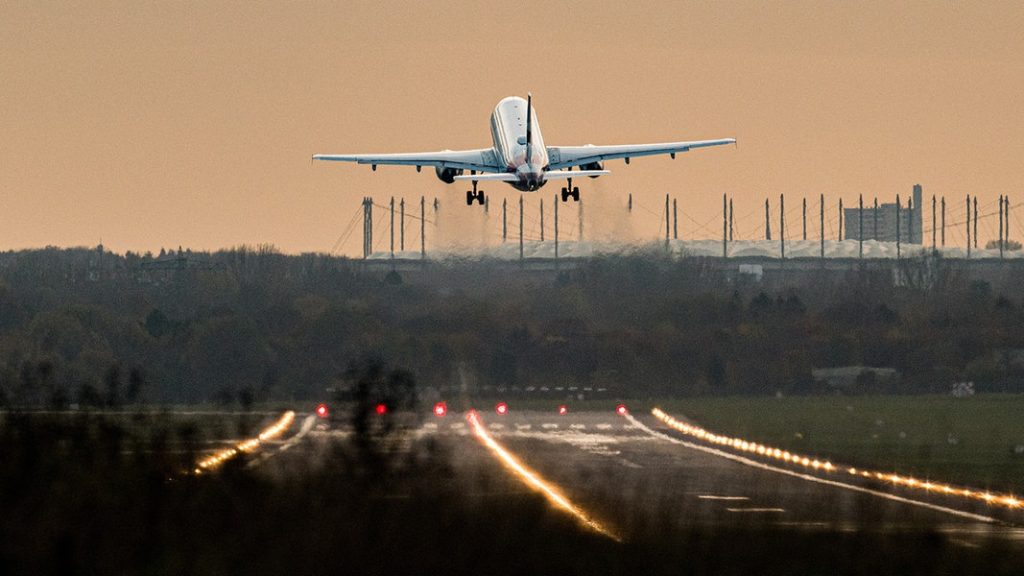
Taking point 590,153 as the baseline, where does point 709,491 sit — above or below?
below

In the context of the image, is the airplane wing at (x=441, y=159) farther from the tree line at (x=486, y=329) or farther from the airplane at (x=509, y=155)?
the tree line at (x=486, y=329)

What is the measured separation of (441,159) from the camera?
106562 mm

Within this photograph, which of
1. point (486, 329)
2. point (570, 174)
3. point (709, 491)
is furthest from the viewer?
point (486, 329)

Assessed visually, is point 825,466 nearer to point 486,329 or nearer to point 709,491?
point 709,491

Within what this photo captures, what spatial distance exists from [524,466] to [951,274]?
373 feet

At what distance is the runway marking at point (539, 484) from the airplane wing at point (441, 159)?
1321 centimetres

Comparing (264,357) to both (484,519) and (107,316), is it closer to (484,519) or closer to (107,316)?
(107,316)

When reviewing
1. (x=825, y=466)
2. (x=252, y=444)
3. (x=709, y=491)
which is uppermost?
(x=252, y=444)

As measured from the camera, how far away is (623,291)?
15100 cm

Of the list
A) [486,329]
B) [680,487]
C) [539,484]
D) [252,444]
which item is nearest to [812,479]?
[680,487]

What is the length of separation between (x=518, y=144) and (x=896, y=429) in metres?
23.3

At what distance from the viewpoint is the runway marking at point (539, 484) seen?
156 feet

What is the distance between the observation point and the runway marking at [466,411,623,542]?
47469mm

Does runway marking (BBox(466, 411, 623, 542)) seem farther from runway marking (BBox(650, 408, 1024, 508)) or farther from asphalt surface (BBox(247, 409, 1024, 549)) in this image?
runway marking (BBox(650, 408, 1024, 508))
